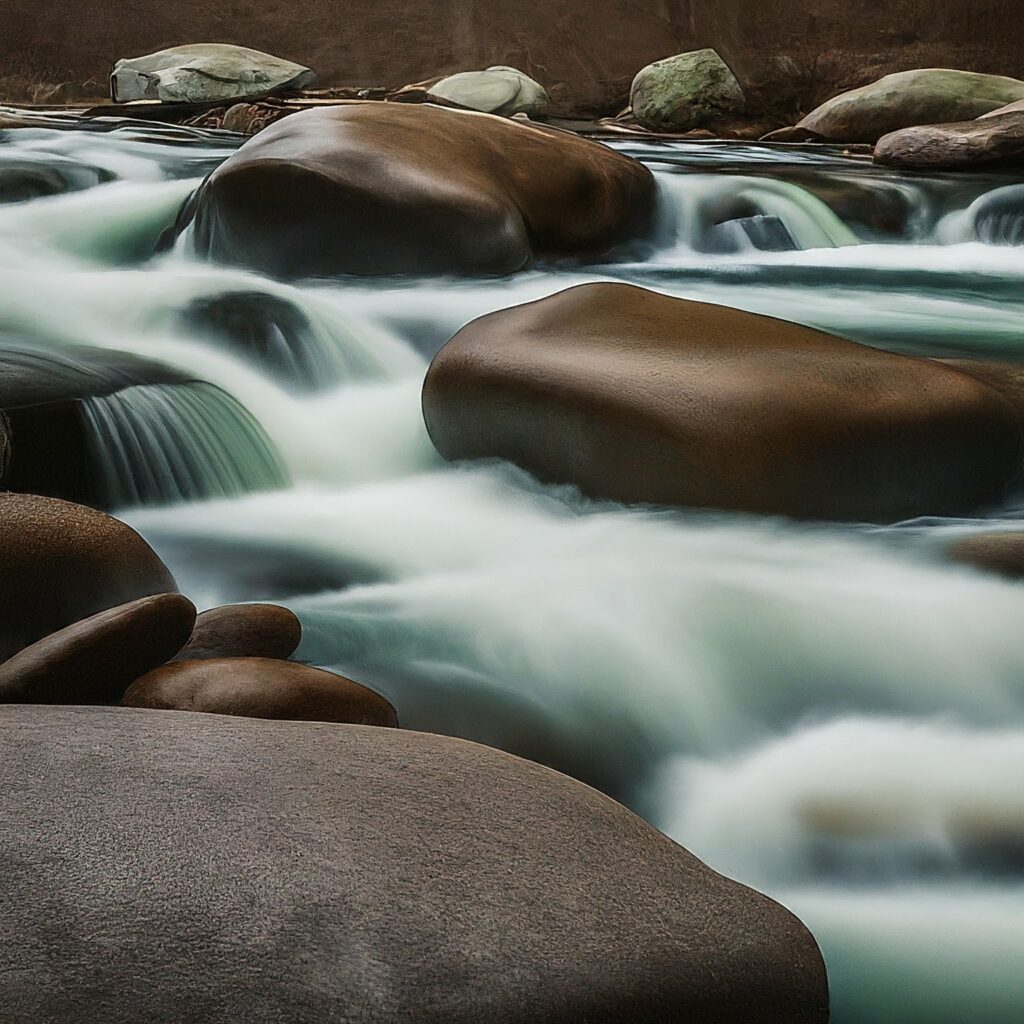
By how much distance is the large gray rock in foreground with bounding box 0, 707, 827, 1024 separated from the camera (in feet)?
3.44

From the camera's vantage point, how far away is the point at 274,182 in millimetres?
4355

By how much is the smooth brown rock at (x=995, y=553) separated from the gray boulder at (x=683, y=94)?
1022 cm

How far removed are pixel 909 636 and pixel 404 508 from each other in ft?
4.16

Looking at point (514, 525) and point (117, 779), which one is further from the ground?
point (117, 779)

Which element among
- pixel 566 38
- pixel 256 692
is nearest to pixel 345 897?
pixel 256 692

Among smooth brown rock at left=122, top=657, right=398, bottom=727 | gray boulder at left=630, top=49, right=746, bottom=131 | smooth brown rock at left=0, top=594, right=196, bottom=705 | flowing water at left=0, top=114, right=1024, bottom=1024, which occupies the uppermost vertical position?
smooth brown rock at left=0, top=594, right=196, bottom=705

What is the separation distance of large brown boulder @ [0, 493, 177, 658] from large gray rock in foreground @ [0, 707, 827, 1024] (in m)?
0.59

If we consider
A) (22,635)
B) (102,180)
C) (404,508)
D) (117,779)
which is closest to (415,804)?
(117,779)

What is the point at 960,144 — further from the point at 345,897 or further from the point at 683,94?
the point at 345,897

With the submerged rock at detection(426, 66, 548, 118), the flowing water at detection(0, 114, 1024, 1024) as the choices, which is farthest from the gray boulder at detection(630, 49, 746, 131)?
the flowing water at detection(0, 114, 1024, 1024)

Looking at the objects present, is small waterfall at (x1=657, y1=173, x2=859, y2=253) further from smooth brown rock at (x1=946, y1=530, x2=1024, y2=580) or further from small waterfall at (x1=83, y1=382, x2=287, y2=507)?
smooth brown rock at (x1=946, y1=530, x2=1024, y2=580)

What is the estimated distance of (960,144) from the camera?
23.3 feet

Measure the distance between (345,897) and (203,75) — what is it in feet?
39.4

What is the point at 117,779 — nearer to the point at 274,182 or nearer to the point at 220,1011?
the point at 220,1011
